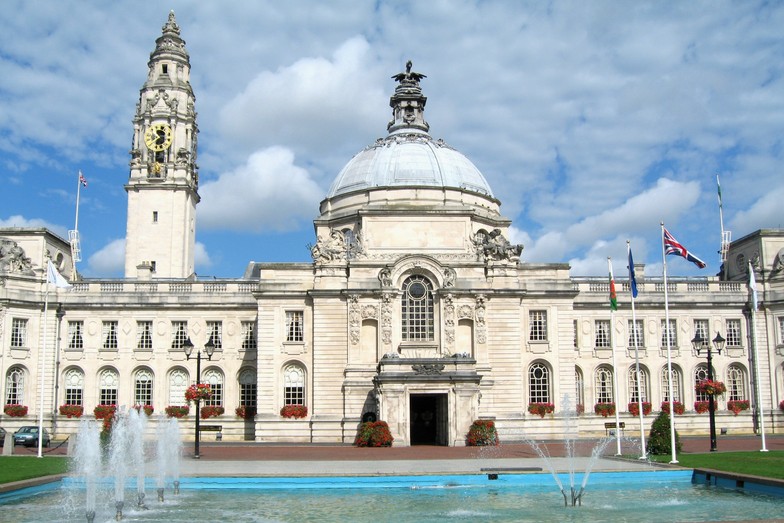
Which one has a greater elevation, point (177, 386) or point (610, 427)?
point (177, 386)

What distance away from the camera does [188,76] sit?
241 ft

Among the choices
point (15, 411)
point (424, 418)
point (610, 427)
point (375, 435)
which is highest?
point (15, 411)

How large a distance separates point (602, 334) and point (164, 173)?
3835 cm

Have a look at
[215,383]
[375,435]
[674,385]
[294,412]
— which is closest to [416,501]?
[375,435]

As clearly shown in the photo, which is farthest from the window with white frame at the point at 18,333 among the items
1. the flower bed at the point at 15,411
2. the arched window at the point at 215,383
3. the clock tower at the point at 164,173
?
the arched window at the point at 215,383

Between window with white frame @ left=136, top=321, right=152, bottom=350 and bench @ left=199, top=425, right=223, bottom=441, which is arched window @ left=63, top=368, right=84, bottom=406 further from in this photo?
bench @ left=199, top=425, right=223, bottom=441

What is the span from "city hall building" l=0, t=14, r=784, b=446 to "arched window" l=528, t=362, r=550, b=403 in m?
0.13

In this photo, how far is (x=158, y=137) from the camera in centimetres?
6962

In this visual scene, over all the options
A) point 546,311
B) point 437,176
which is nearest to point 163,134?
point 437,176

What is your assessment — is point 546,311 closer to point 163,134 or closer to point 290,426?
point 290,426

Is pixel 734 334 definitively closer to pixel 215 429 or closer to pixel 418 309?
pixel 418 309

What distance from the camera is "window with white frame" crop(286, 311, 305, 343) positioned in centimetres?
5169

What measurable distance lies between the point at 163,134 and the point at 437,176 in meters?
25.5

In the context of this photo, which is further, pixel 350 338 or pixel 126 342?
pixel 126 342
